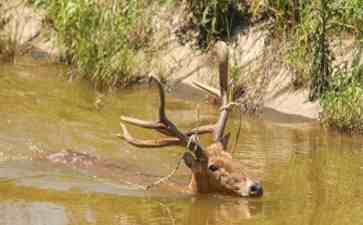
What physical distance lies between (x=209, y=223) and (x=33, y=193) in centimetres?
146

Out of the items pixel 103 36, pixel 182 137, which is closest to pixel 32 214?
pixel 182 137

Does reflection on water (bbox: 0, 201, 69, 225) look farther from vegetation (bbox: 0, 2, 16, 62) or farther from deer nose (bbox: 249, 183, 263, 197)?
vegetation (bbox: 0, 2, 16, 62)

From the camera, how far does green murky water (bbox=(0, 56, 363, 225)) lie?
22.9ft

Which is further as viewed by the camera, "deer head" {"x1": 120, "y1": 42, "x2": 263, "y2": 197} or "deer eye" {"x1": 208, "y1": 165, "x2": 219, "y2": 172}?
"deer eye" {"x1": 208, "y1": 165, "x2": 219, "y2": 172}

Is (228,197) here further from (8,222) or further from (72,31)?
(72,31)

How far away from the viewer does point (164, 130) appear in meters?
7.68

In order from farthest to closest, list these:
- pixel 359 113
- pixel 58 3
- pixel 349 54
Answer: pixel 58 3 → pixel 349 54 → pixel 359 113

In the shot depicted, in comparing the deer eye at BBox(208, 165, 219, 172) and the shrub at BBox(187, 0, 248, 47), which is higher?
the shrub at BBox(187, 0, 248, 47)

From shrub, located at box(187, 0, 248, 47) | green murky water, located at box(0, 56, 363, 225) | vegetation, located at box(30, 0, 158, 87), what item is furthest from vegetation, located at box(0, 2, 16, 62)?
shrub, located at box(187, 0, 248, 47)

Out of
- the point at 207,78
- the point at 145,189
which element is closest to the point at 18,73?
the point at 207,78

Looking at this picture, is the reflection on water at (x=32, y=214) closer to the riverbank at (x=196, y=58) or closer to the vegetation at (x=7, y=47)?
the riverbank at (x=196, y=58)

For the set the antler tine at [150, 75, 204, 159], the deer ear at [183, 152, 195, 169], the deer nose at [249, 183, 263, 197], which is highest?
the antler tine at [150, 75, 204, 159]

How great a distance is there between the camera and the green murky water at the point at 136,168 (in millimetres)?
6992

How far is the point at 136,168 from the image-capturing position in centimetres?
878
